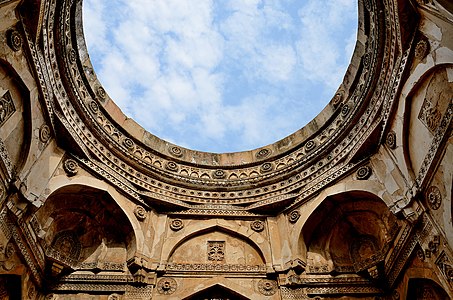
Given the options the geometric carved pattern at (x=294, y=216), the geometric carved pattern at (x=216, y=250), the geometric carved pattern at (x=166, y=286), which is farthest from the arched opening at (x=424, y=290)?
the geometric carved pattern at (x=166, y=286)

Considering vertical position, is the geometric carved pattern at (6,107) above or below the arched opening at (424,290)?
above

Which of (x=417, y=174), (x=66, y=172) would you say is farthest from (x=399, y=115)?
(x=66, y=172)

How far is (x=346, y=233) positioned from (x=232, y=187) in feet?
8.97

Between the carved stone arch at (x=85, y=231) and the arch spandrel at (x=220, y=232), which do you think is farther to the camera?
the arch spandrel at (x=220, y=232)

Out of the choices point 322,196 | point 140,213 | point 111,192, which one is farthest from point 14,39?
point 322,196

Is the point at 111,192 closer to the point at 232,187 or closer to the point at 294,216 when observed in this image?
the point at 232,187

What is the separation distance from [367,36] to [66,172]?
6599 millimetres

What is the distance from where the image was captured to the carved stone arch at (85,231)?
845 cm

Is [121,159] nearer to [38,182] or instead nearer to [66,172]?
[66,172]

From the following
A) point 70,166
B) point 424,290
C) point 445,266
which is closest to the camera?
point 445,266

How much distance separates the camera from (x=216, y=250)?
9125mm

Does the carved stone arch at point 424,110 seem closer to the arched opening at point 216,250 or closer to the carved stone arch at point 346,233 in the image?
the carved stone arch at point 346,233

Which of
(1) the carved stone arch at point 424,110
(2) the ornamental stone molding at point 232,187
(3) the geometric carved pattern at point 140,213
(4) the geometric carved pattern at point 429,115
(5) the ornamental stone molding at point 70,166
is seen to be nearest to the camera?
(1) the carved stone arch at point 424,110

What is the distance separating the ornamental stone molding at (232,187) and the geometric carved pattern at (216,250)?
0.13ft
